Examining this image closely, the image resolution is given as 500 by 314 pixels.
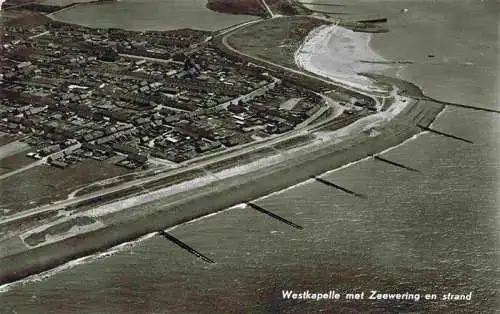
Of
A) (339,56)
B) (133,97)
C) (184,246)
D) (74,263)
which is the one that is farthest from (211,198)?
(339,56)

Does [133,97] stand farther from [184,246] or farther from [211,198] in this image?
[184,246]

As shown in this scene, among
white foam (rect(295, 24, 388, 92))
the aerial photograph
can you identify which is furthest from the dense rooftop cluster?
white foam (rect(295, 24, 388, 92))

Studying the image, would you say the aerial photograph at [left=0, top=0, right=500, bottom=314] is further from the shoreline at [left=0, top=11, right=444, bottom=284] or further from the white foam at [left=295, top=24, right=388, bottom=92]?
the white foam at [left=295, top=24, right=388, bottom=92]

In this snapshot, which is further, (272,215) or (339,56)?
(339,56)

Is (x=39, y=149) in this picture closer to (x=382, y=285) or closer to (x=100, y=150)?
(x=100, y=150)

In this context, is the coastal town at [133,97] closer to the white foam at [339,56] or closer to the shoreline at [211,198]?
the shoreline at [211,198]

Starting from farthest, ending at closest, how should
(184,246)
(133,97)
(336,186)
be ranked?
(133,97)
(336,186)
(184,246)

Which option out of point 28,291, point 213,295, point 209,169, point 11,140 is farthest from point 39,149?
point 213,295

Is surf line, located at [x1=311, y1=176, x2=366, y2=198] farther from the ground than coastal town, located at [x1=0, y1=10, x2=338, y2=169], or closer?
closer
